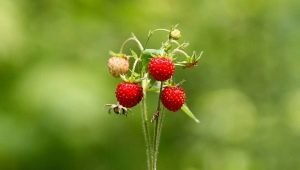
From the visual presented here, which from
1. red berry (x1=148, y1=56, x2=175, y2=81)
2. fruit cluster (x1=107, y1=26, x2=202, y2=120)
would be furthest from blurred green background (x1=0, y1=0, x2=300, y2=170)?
red berry (x1=148, y1=56, x2=175, y2=81)

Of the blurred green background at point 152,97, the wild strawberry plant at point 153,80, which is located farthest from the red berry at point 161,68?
the blurred green background at point 152,97

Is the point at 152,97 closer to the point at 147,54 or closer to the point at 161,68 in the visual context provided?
the point at 147,54

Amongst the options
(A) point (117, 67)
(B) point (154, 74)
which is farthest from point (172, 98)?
(A) point (117, 67)

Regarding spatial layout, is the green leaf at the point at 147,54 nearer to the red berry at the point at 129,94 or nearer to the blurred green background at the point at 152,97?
the red berry at the point at 129,94

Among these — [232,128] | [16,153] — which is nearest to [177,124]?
[232,128]

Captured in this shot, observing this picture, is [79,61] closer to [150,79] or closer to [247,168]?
[247,168]

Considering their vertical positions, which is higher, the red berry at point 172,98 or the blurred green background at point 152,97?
the blurred green background at point 152,97
